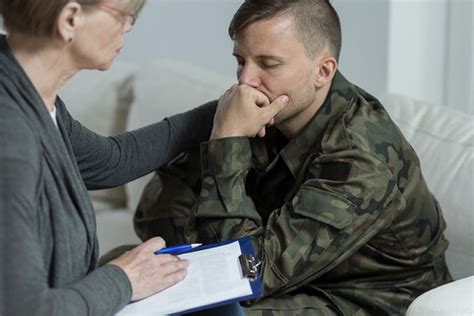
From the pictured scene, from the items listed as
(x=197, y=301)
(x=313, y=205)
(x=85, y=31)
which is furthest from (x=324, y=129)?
(x=85, y=31)

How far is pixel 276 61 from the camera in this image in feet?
5.69

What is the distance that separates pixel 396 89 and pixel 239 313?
4.03 feet

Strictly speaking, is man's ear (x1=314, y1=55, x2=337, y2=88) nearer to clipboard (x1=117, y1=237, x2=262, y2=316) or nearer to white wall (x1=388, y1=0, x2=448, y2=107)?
clipboard (x1=117, y1=237, x2=262, y2=316)

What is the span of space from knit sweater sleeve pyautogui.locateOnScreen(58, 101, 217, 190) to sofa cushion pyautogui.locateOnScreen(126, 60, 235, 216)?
1.73 feet

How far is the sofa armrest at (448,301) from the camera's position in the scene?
4.81ft

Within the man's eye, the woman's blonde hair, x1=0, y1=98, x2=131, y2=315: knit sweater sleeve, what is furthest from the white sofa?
the woman's blonde hair

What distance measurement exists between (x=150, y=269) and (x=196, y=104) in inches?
40.3

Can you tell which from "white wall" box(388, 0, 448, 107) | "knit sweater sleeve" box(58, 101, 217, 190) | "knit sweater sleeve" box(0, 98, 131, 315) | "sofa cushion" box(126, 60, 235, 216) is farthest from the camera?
"white wall" box(388, 0, 448, 107)

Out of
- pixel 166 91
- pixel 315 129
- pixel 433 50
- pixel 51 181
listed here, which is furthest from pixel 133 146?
pixel 433 50

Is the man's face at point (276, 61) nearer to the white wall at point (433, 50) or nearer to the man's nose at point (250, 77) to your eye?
the man's nose at point (250, 77)

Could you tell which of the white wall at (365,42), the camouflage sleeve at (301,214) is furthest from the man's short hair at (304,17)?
the white wall at (365,42)

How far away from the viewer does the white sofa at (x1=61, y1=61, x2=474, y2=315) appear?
1969mm

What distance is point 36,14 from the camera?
1.27 m

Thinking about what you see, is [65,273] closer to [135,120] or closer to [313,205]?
[313,205]
